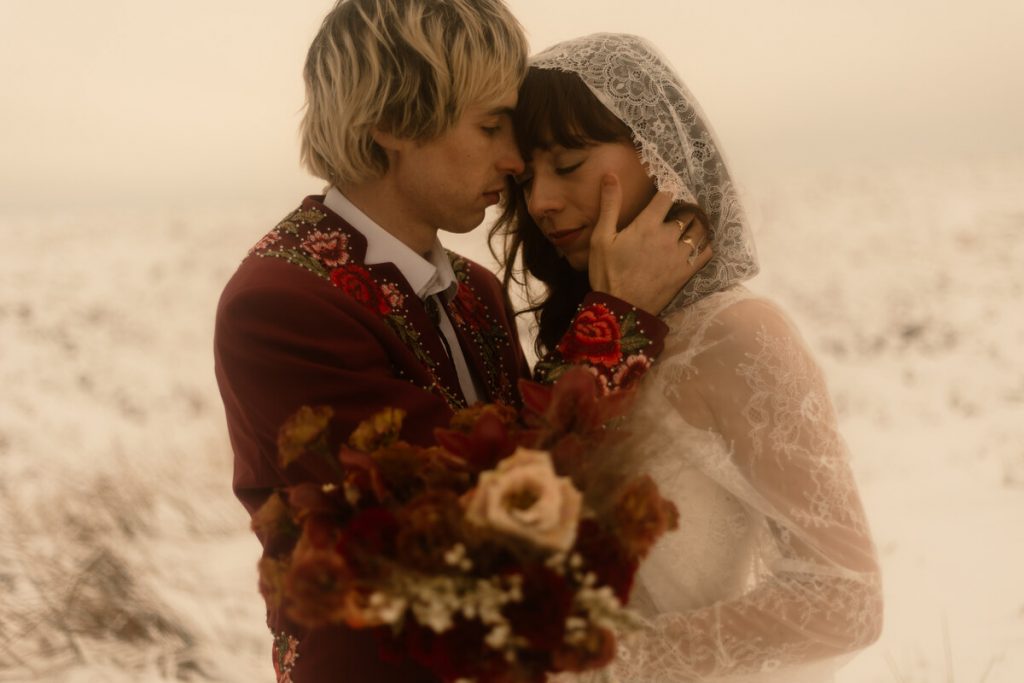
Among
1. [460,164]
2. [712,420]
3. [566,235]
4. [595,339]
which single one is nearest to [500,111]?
[460,164]

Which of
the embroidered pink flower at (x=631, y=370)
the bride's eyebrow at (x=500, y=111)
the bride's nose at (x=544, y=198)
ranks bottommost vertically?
the embroidered pink flower at (x=631, y=370)

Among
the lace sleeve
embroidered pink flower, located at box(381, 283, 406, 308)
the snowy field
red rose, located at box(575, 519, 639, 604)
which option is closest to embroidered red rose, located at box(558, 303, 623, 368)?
the lace sleeve

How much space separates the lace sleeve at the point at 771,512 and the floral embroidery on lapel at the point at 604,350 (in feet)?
0.35

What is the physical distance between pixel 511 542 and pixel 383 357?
72cm

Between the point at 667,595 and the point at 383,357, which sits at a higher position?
the point at 383,357

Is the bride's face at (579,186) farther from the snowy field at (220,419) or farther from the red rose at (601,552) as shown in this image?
the snowy field at (220,419)

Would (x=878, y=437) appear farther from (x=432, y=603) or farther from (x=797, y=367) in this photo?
(x=432, y=603)

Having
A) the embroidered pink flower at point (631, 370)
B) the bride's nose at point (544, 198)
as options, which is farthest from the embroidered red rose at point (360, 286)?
the embroidered pink flower at point (631, 370)

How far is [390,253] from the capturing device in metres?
1.77

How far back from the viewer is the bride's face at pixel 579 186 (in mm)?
1718

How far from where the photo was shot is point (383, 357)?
62.9 inches

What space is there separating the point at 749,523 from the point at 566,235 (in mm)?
588

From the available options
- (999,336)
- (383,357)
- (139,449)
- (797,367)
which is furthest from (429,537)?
(999,336)

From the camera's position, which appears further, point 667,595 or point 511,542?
point 667,595
